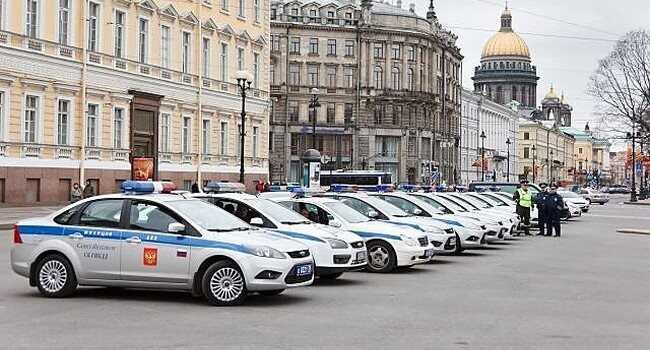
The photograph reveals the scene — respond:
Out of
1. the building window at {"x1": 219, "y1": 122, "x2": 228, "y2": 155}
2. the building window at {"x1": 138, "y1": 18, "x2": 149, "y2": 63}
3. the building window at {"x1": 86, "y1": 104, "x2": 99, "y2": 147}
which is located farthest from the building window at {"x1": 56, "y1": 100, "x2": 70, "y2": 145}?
the building window at {"x1": 219, "y1": 122, "x2": 228, "y2": 155}

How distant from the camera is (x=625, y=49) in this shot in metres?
76.6

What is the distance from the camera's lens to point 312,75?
360ft

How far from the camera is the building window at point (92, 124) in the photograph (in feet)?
151

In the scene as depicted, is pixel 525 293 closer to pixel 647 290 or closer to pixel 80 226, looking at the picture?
pixel 647 290

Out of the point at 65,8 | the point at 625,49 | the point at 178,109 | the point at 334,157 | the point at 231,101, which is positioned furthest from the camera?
the point at 334,157

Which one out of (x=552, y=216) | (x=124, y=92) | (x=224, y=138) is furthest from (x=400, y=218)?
(x=224, y=138)

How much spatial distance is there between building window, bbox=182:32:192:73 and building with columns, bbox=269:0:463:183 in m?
52.9

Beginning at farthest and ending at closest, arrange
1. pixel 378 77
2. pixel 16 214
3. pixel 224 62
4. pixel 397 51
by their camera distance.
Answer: pixel 397 51, pixel 378 77, pixel 224 62, pixel 16 214

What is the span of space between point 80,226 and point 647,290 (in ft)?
31.0

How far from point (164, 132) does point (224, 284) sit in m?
39.8

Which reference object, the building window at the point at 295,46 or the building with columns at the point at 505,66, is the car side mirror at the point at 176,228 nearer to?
the building window at the point at 295,46

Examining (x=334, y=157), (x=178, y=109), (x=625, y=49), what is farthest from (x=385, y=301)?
(x=334, y=157)

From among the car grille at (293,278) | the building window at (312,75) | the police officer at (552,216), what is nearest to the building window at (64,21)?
the police officer at (552,216)

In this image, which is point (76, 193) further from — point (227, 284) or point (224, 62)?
point (227, 284)
